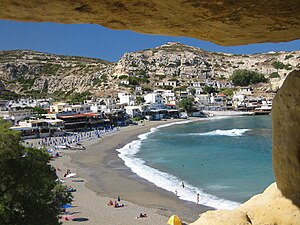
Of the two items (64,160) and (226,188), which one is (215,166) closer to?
(226,188)

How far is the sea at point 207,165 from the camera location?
84.8 feet

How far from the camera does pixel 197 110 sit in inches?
4545

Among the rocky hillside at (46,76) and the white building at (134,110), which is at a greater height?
the rocky hillside at (46,76)

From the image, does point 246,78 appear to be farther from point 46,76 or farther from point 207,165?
point 207,165

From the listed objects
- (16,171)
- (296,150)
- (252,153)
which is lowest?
(252,153)

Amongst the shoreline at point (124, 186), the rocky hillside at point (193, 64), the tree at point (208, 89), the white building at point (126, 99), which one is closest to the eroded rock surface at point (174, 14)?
the shoreline at point (124, 186)

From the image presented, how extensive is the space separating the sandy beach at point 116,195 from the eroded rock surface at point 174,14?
16614 mm

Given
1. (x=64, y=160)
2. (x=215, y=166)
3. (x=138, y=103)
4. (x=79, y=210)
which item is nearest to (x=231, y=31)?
(x=79, y=210)

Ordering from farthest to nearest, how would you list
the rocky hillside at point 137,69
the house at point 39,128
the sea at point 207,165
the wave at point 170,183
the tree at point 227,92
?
the rocky hillside at point 137,69 → the tree at point 227,92 → the house at point 39,128 → the sea at point 207,165 → the wave at point 170,183

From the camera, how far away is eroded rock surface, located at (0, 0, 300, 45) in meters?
3.88

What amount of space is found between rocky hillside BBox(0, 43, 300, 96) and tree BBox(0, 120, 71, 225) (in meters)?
133

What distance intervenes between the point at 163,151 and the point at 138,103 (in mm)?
64362

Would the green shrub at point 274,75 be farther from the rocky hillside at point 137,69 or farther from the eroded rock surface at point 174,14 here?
the eroded rock surface at point 174,14

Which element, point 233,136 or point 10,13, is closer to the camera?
point 10,13
